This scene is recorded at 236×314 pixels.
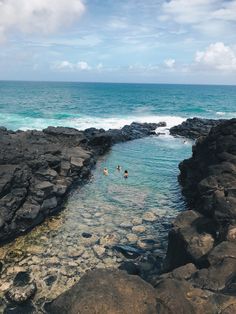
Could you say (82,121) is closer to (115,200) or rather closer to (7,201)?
(115,200)

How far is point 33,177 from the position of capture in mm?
27250

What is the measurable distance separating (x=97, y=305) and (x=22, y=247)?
12557mm

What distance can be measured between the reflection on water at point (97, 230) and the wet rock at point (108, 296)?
6.63m

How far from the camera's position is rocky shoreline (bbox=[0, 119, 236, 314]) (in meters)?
10.4

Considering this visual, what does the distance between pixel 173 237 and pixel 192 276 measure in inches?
175

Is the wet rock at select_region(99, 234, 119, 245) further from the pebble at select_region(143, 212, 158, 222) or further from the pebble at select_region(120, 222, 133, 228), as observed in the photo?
the pebble at select_region(143, 212, 158, 222)

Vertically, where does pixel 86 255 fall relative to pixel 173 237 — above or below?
below

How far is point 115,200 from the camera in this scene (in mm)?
29172

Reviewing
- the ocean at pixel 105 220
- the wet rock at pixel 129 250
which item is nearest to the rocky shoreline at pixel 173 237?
the ocean at pixel 105 220

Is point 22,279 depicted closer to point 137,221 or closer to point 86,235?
point 86,235

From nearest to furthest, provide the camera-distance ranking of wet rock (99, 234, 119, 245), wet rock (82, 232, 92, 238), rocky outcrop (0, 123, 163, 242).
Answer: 1. wet rock (99, 234, 119, 245)
2. wet rock (82, 232, 92, 238)
3. rocky outcrop (0, 123, 163, 242)

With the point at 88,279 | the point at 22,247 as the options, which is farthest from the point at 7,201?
the point at 88,279

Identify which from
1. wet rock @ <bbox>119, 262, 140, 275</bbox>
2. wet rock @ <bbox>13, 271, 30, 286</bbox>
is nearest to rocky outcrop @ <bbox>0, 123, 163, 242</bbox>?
wet rock @ <bbox>13, 271, 30, 286</bbox>

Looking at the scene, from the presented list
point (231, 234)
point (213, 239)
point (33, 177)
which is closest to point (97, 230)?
point (33, 177)
